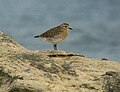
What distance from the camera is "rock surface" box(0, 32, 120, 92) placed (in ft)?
42.9

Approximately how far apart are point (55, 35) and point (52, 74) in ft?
30.7

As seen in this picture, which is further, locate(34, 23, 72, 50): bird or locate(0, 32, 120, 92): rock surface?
locate(34, 23, 72, 50): bird

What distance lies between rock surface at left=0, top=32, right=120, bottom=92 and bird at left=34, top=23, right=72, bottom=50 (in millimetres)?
6899

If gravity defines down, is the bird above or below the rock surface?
above

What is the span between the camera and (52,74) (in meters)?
13.9

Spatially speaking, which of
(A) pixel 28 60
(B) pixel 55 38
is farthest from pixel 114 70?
(B) pixel 55 38

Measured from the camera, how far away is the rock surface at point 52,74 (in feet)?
42.9

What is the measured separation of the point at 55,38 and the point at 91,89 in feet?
32.7

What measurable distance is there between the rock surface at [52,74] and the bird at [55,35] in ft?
22.6

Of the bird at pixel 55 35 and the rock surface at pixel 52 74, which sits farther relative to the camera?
the bird at pixel 55 35

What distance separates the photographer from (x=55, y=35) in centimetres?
2320

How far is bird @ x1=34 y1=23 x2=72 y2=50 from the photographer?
2306cm

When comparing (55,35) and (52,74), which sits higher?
(55,35)

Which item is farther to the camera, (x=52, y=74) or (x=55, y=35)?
(x=55, y=35)
